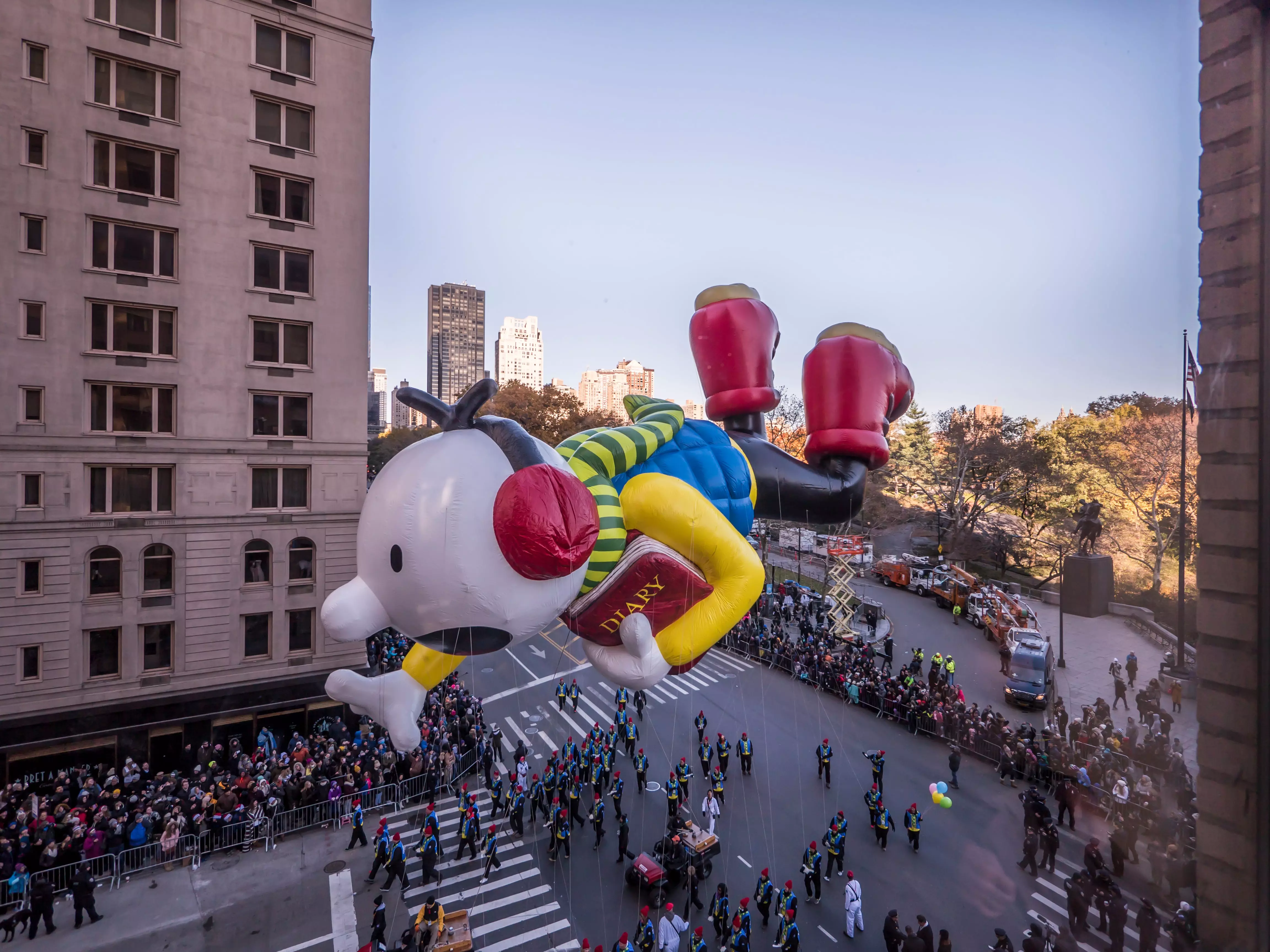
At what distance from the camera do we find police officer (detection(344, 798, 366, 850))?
11461mm

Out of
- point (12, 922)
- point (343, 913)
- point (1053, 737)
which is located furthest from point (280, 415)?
point (1053, 737)

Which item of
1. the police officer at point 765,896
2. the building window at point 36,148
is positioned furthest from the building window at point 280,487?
the police officer at point 765,896

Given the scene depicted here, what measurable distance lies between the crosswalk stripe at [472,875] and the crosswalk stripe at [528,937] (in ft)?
5.60

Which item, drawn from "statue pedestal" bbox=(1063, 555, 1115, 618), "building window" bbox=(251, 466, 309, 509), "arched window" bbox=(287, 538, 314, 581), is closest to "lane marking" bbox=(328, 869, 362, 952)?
"arched window" bbox=(287, 538, 314, 581)

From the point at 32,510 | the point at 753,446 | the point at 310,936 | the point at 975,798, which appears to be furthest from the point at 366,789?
the point at 975,798

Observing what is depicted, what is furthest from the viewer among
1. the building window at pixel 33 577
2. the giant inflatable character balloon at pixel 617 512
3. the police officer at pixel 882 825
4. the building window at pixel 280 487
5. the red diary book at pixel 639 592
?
the building window at pixel 280 487

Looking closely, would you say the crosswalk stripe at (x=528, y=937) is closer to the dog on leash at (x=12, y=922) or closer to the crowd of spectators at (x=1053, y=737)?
the dog on leash at (x=12, y=922)

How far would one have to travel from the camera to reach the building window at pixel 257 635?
15367 mm

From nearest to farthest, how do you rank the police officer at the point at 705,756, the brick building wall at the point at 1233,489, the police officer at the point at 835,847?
the brick building wall at the point at 1233,489 < the police officer at the point at 835,847 < the police officer at the point at 705,756

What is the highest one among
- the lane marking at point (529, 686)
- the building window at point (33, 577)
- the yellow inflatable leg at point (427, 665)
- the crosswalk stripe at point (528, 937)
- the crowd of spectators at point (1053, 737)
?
the yellow inflatable leg at point (427, 665)

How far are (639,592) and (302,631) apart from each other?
14.6 meters

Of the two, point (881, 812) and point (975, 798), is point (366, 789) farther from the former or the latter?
point (975, 798)

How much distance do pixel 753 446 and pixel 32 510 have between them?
1605 centimetres

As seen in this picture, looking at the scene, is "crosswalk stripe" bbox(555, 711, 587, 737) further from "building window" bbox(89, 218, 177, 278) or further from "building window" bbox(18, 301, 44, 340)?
"building window" bbox(18, 301, 44, 340)
